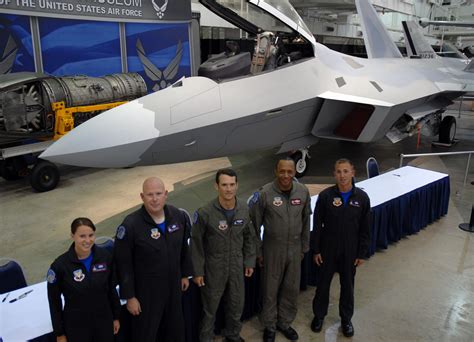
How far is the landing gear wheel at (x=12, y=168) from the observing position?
770 centimetres

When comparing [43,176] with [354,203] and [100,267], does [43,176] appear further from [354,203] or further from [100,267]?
[354,203]

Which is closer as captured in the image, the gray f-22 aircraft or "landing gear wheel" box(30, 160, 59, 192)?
the gray f-22 aircraft

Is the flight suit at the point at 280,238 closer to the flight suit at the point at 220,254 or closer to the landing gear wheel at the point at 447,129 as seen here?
the flight suit at the point at 220,254

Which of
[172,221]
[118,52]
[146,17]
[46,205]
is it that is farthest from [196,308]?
[146,17]

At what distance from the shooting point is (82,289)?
229cm

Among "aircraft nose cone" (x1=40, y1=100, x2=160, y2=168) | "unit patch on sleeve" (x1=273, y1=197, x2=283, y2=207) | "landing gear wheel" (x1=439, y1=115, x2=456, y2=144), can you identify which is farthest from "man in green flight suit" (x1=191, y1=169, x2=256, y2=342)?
"landing gear wheel" (x1=439, y1=115, x2=456, y2=144)

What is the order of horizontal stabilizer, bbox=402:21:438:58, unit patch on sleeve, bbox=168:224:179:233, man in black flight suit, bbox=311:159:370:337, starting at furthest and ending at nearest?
horizontal stabilizer, bbox=402:21:438:58 → man in black flight suit, bbox=311:159:370:337 → unit patch on sleeve, bbox=168:224:179:233

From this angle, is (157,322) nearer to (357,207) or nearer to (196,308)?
(196,308)

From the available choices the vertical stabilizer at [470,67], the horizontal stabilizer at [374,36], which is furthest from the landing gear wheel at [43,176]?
the vertical stabilizer at [470,67]

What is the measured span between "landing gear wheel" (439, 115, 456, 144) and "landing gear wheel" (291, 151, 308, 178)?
5.34 metres

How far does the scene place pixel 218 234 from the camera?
2.80 m

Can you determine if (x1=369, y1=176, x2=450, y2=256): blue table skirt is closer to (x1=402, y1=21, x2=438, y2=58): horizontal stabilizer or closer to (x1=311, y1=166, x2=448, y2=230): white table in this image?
(x1=311, y1=166, x2=448, y2=230): white table

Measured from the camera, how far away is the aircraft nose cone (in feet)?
15.4

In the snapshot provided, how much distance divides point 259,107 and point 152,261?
356cm
